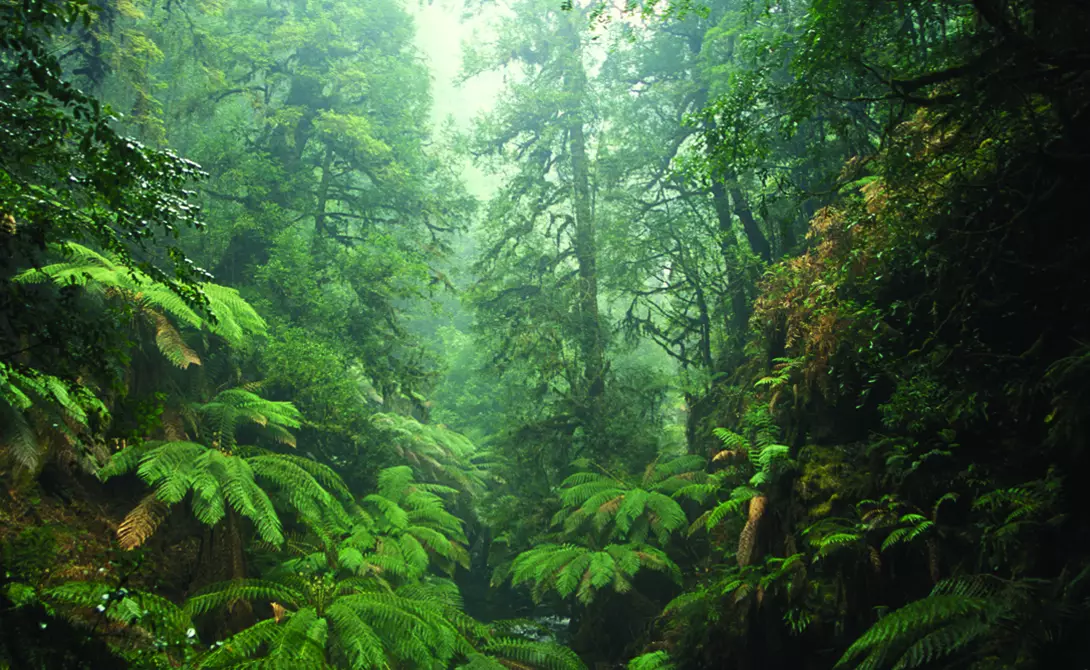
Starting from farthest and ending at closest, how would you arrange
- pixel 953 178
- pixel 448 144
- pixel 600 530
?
pixel 448 144, pixel 600 530, pixel 953 178

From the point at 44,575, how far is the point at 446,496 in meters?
8.28

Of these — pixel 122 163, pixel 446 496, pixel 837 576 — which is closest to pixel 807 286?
pixel 837 576

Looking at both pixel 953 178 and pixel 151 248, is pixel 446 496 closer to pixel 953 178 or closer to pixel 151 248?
pixel 151 248

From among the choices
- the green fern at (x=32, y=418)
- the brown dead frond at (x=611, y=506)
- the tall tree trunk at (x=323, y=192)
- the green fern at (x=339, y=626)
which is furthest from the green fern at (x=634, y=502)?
the tall tree trunk at (x=323, y=192)

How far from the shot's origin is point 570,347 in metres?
11.7

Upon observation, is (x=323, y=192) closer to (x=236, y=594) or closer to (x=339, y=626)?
(x=236, y=594)

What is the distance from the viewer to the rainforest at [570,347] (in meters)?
3.28

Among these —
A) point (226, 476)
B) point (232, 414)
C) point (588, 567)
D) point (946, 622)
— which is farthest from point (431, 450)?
point (946, 622)

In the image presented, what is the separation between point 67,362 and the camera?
9.71ft

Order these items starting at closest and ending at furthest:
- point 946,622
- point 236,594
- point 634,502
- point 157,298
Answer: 1. point 946,622
2. point 236,594
3. point 157,298
4. point 634,502

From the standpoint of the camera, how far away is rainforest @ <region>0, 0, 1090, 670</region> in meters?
3.28

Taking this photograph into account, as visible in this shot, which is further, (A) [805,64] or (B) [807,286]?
(B) [807,286]

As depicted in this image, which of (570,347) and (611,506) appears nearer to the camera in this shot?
(611,506)

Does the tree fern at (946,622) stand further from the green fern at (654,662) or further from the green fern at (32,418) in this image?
the green fern at (32,418)
